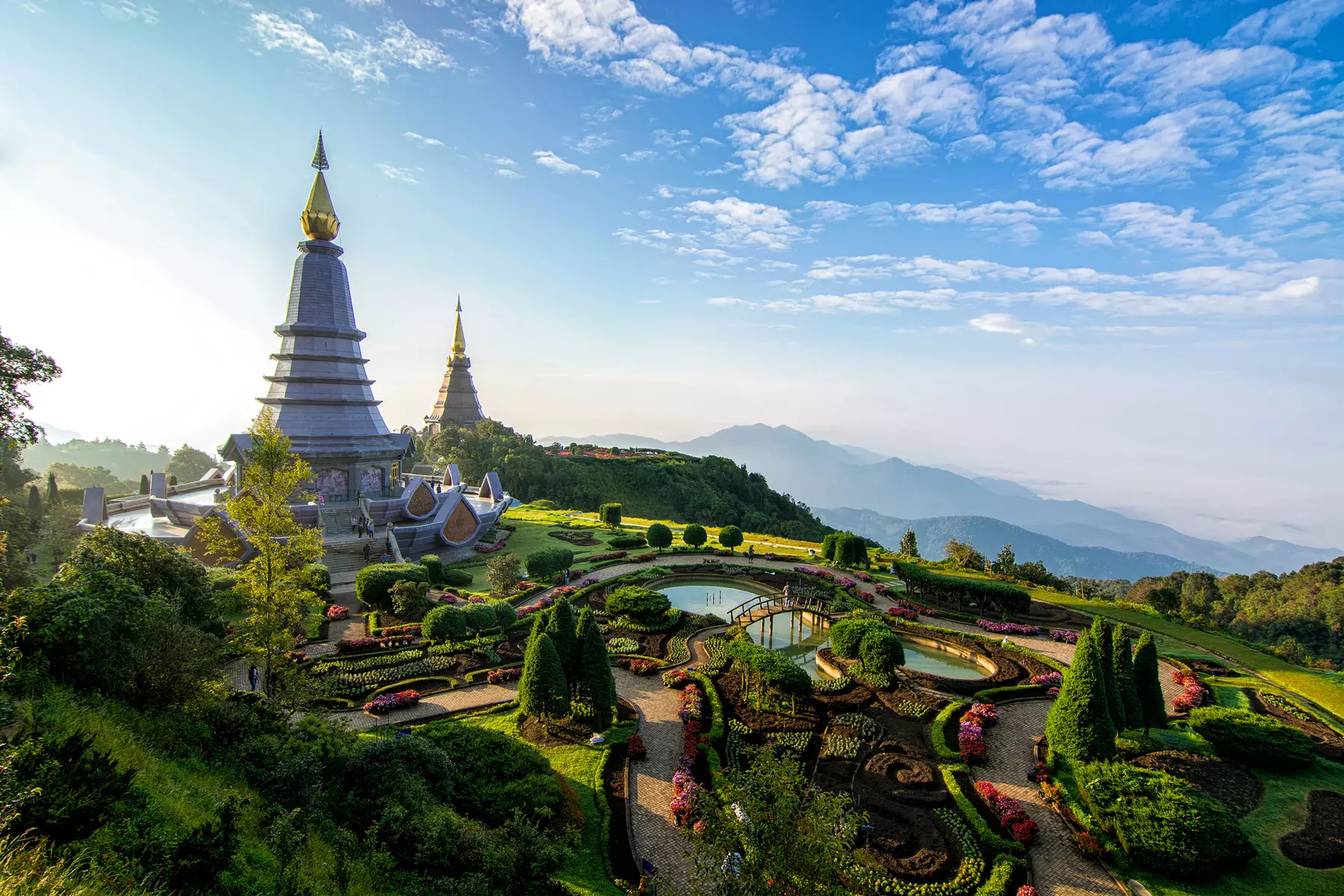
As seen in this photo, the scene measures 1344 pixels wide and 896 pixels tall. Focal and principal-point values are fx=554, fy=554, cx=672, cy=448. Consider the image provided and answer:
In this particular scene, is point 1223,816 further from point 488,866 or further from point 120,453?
point 120,453

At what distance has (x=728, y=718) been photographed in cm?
1806

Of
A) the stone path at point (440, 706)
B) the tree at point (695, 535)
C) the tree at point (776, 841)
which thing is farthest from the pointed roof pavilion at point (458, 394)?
the tree at point (776, 841)

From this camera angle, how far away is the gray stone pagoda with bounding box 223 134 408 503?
119 ft

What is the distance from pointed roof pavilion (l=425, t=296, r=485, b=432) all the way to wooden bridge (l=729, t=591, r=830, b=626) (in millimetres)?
52047

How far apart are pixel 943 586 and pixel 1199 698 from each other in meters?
11.1

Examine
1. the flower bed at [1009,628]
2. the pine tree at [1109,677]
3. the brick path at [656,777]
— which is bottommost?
the brick path at [656,777]

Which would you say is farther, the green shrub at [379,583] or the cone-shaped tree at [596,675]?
the green shrub at [379,583]

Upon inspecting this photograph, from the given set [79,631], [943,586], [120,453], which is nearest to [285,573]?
[79,631]

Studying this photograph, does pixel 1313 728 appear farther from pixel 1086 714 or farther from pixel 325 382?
pixel 325 382

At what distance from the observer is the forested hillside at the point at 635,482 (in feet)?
195

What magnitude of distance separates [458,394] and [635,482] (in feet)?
83.8

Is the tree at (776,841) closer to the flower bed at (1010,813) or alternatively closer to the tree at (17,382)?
the flower bed at (1010,813)

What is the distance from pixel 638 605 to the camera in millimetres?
26156

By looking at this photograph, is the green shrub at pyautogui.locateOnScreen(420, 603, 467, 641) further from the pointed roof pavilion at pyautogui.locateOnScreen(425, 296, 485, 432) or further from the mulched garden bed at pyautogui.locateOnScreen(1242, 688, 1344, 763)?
the pointed roof pavilion at pyautogui.locateOnScreen(425, 296, 485, 432)
